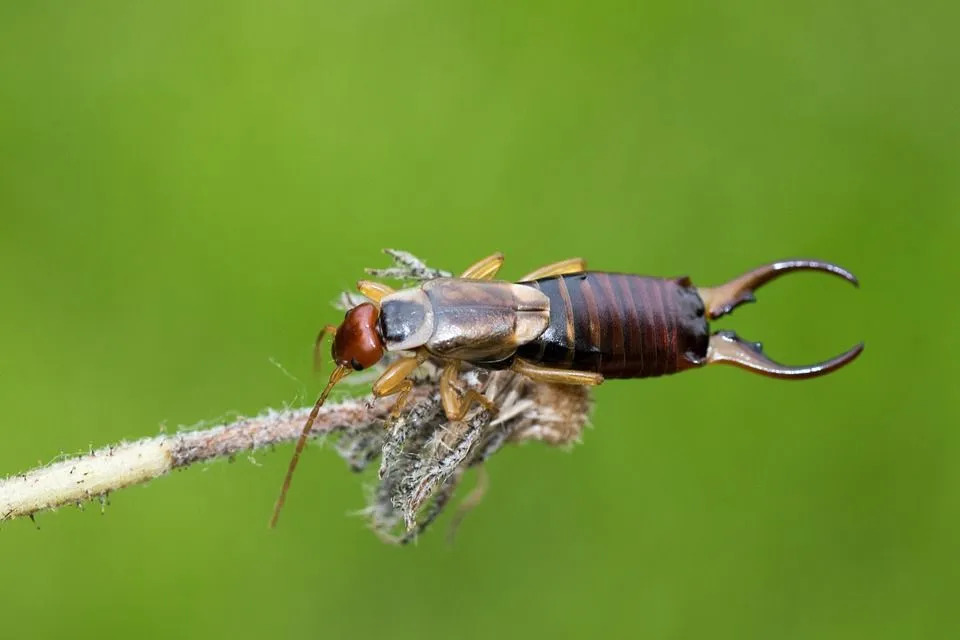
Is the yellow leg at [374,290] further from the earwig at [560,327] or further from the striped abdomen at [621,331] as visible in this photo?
the striped abdomen at [621,331]

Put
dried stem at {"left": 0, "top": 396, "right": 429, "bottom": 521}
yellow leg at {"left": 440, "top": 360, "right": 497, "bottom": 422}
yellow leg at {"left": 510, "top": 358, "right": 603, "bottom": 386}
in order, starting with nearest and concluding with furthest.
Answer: dried stem at {"left": 0, "top": 396, "right": 429, "bottom": 521} < yellow leg at {"left": 440, "top": 360, "right": 497, "bottom": 422} < yellow leg at {"left": 510, "top": 358, "right": 603, "bottom": 386}

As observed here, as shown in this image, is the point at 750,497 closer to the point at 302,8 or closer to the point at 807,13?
the point at 807,13

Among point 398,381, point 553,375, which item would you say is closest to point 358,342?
point 398,381

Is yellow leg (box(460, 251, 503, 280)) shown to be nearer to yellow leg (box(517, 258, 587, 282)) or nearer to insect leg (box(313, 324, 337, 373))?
yellow leg (box(517, 258, 587, 282))

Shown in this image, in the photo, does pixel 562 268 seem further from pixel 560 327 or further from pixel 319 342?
pixel 319 342

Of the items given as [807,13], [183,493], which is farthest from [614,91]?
[183,493]

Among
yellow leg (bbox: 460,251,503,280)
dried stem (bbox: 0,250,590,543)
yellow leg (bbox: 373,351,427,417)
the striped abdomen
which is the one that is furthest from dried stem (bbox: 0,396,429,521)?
yellow leg (bbox: 460,251,503,280)

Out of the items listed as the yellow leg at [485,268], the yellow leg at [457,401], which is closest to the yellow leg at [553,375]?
the yellow leg at [457,401]

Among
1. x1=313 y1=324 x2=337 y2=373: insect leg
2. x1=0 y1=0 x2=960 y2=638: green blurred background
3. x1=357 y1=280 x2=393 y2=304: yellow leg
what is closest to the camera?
x1=313 y1=324 x2=337 y2=373: insect leg
